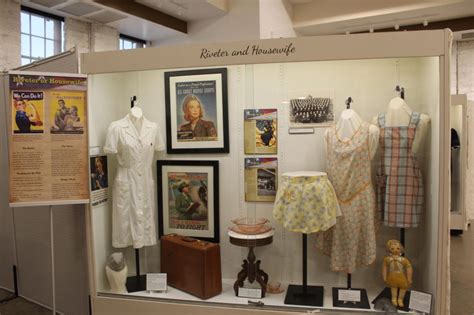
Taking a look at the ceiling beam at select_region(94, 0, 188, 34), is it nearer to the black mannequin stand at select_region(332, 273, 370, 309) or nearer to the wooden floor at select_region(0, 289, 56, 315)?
the wooden floor at select_region(0, 289, 56, 315)

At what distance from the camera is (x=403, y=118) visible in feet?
8.40

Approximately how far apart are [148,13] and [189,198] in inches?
141

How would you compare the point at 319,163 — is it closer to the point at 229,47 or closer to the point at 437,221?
the point at 437,221

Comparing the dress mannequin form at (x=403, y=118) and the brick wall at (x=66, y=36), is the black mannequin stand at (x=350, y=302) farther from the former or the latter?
the brick wall at (x=66, y=36)

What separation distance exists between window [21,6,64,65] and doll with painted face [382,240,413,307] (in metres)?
4.72

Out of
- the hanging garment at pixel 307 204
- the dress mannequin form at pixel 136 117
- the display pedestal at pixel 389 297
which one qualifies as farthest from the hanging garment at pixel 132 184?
the display pedestal at pixel 389 297

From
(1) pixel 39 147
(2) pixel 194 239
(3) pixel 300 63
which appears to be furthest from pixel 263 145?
(1) pixel 39 147

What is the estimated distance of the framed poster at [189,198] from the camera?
118 inches

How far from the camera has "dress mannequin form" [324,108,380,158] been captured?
2588mm

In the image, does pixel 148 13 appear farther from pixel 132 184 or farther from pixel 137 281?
pixel 137 281

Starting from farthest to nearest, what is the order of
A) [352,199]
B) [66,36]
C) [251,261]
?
[66,36] → [251,261] → [352,199]

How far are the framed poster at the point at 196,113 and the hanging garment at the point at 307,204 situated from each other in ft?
2.12

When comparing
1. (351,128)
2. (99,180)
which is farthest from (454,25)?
(99,180)

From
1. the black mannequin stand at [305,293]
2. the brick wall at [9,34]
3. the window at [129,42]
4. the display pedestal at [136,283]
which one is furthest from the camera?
the window at [129,42]
